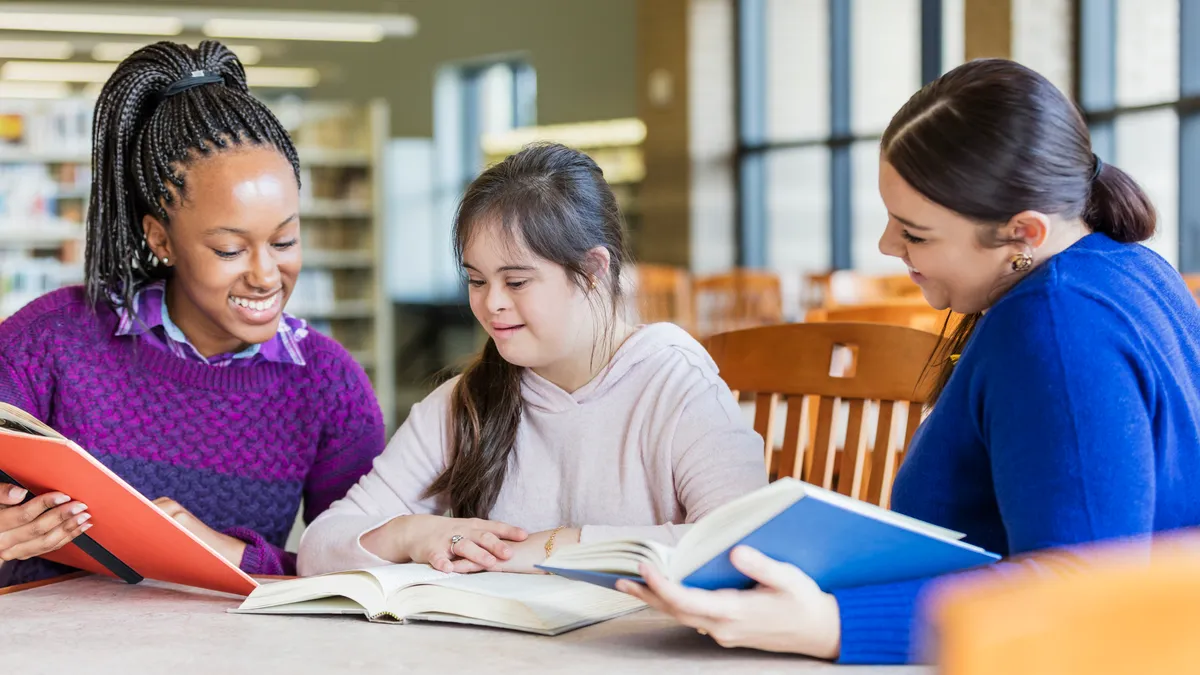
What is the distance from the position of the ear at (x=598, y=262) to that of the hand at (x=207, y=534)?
0.50 metres

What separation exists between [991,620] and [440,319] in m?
10.3

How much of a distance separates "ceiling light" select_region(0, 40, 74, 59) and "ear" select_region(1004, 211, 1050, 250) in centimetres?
937

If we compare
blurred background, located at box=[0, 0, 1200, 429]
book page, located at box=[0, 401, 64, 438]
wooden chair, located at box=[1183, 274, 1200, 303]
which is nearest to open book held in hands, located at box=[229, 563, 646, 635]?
book page, located at box=[0, 401, 64, 438]

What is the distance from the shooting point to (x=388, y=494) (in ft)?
4.58

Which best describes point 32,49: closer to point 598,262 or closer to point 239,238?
point 239,238

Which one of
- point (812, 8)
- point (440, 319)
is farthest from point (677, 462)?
point (440, 319)

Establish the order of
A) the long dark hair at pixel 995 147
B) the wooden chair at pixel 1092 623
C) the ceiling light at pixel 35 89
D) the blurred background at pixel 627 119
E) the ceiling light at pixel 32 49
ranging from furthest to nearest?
the ceiling light at pixel 35 89 < the ceiling light at pixel 32 49 < the blurred background at pixel 627 119 < the long dark hair at pixel 995 147 < the wooden chair at pixel 1092 623

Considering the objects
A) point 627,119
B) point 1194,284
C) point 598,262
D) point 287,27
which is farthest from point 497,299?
point 627,119

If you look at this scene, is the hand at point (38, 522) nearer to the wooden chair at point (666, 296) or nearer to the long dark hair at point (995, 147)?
the long dark hair at point (995, 147)

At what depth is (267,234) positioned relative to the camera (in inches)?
55.8

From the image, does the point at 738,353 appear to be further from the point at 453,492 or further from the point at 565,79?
the point at 565,79

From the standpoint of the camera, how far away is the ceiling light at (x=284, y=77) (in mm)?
10867

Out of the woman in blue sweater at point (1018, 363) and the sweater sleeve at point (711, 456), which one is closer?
the woman in blue sweater at point (1018, 363)

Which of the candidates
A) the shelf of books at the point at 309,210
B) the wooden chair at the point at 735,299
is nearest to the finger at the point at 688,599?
the wooden chair at the point at 735,299
